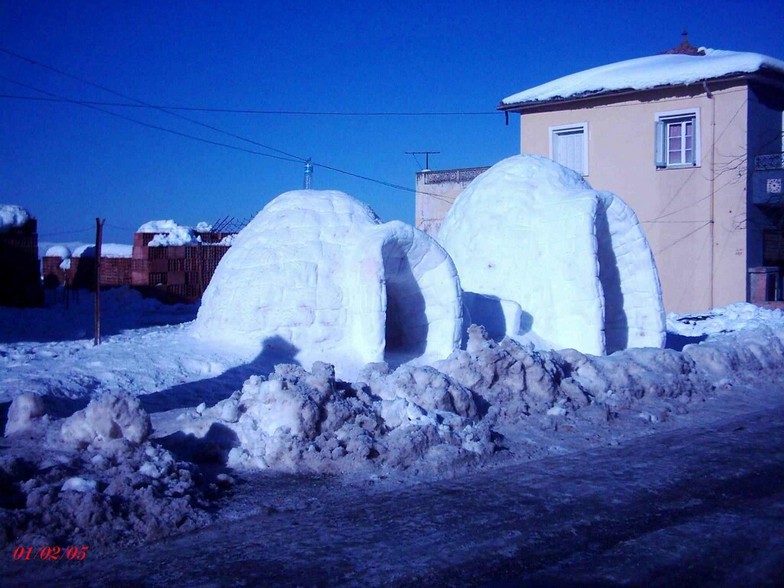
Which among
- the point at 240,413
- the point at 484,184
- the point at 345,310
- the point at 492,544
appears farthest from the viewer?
the point at 484,184

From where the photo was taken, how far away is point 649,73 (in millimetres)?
19672

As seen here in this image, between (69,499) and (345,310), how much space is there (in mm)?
5728

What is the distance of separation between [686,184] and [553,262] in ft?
30.9

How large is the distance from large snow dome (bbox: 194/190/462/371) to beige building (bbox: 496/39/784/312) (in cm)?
1080

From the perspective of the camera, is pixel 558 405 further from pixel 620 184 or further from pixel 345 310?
pixel 620 184

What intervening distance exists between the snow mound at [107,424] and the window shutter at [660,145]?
654 inches

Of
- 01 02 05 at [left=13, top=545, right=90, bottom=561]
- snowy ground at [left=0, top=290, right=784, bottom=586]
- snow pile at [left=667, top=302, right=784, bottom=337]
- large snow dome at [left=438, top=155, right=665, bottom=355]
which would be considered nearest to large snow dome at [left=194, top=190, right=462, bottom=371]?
snowy ground at [left=0, top=290, right=784, bottom=586]

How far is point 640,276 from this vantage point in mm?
12164

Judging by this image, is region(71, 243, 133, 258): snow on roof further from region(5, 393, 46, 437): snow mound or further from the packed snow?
region(5, 393, 46, 437): snow mound

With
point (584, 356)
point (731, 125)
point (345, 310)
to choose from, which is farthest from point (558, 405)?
point (731, 125)

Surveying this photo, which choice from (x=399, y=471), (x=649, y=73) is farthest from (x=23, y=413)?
(x=649, y=73)

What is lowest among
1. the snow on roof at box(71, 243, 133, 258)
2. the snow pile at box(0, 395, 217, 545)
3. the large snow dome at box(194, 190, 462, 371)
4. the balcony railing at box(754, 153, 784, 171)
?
the snow pile at box(0, 395, 217, 545)

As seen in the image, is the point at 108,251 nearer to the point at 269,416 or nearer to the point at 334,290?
the point at 334,290

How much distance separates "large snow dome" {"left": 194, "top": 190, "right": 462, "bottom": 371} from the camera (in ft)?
32.4
